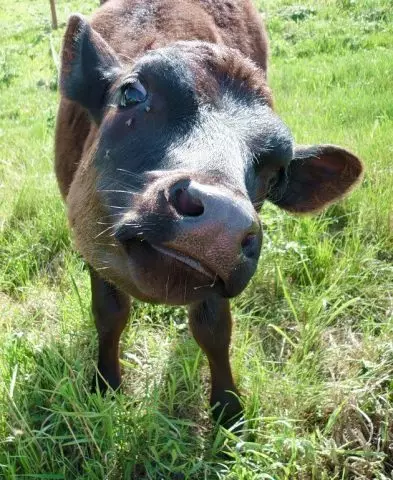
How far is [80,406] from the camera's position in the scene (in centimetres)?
259

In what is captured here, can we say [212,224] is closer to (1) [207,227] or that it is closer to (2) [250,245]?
(1) [207,227]

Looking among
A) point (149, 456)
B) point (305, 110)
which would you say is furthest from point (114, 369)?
point (305, 110)

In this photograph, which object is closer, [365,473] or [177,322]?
[365,473]

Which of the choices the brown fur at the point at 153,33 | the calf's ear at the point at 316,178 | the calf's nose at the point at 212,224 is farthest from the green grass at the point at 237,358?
the calf's nose at the point at 212,224

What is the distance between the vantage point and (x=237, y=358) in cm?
296

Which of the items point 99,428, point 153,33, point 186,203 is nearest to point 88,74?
point 153,33

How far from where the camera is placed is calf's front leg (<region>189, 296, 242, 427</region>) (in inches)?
108

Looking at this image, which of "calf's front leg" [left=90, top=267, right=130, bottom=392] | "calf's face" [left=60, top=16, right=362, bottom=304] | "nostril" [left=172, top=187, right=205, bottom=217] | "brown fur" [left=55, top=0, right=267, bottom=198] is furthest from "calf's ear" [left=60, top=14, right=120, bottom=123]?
"nostril" [left=172, top=187, right=205, bottom=217]

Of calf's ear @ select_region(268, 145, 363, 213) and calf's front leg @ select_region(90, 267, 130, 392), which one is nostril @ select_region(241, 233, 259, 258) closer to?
calf's ear @ select_region(268, 145, 363, 213)

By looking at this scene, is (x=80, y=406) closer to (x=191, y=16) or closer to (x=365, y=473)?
(x=365, y=473)

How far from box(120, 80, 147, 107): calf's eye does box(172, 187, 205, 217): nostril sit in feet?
2.40

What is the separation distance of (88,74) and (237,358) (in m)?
1.48

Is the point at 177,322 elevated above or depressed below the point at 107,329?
below

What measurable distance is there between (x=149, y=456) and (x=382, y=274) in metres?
1.78
